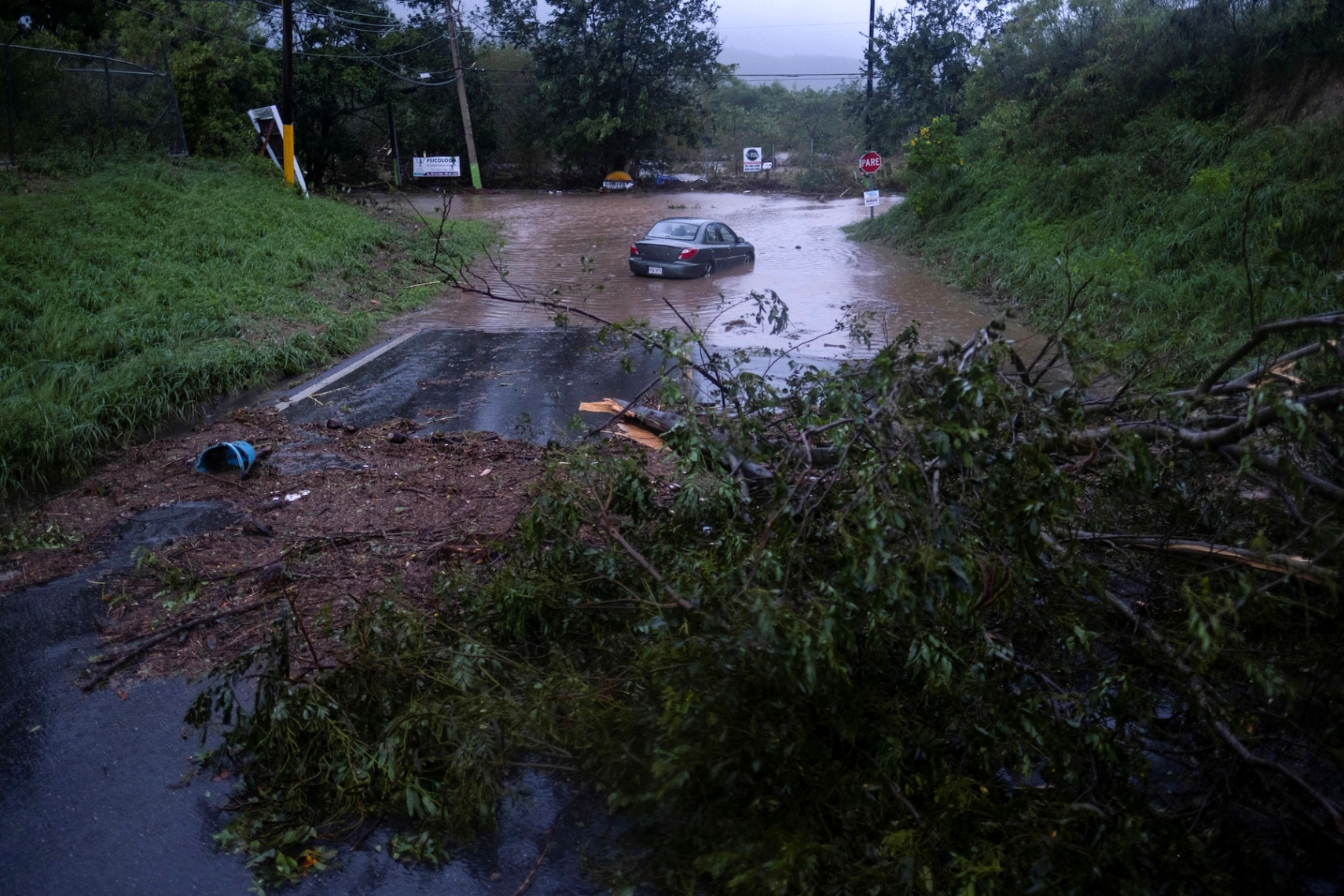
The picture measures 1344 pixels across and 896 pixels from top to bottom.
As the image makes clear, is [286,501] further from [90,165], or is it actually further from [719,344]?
[90,165]

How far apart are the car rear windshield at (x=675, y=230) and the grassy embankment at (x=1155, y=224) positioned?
16.9 ft

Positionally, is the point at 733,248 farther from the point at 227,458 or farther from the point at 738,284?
the point at 227,458

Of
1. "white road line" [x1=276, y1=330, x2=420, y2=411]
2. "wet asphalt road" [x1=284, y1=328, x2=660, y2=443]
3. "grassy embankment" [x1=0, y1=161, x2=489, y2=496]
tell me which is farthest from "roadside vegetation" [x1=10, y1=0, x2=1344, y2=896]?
"white road line" [x1=276, y1=330, x2=420, y2=411]

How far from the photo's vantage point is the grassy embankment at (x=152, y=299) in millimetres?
8484

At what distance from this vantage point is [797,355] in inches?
496

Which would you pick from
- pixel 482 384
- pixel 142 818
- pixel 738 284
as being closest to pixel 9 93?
pixel 482 384

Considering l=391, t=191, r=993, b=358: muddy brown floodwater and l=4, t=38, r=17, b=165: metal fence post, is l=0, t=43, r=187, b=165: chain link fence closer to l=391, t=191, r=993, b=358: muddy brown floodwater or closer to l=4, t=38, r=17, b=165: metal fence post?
l=4, t=38, r=17, b=165: metal fence post

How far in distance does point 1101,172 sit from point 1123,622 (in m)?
17.1

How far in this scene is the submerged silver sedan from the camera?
18.9 metres

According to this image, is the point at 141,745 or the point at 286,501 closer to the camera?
the point at 141,745

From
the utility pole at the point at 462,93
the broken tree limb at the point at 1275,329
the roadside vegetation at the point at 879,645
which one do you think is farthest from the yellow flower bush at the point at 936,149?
the broken tree limb at the point at 1275,329

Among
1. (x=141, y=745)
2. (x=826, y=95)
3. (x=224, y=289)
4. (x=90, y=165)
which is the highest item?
(x=826, y=95)

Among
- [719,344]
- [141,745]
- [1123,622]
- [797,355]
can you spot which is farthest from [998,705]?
[719,344]

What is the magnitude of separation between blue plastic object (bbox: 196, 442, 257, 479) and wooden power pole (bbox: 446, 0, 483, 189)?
37.9 metres
